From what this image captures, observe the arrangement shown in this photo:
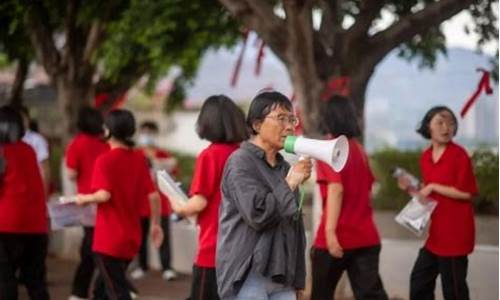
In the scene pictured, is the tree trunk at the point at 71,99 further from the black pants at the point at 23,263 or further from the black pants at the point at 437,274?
the black pants at the point at 437,274

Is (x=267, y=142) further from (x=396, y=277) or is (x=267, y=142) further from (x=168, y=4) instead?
(x=168, y=4)

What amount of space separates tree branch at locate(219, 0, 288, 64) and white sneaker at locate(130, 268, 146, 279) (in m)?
3.13

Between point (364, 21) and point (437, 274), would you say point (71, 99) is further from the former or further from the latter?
point (437, 274)

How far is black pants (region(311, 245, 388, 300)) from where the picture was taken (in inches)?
239

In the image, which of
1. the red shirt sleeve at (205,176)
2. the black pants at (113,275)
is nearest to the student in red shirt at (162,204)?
the black pants at (113,275)

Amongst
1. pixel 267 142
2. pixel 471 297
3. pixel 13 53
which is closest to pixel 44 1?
pixel 13 53

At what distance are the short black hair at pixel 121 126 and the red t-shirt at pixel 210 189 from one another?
1615 millimetres

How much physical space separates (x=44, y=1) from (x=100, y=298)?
4.09 meters

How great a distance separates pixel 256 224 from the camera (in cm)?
440

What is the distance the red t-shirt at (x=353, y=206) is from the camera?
601 cm

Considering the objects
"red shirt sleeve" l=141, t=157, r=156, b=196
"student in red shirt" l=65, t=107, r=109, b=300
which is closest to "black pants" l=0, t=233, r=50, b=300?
"red shirt sleeve" l=141, t=157, r=156, b=196

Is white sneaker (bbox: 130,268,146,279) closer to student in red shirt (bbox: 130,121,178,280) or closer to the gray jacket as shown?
student in red shirt (bbox: 130,121,178,280)

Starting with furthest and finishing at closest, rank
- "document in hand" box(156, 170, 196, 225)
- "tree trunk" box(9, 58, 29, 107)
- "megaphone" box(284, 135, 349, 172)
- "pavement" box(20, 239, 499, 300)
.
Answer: "tree trunk" box(9, 58, 29, 107) < "pavement" box(20, 239, 499, 300) < "document in hand" box(156, 170, 196, 225) < "megaphone" box(284, 135, 349, 172)

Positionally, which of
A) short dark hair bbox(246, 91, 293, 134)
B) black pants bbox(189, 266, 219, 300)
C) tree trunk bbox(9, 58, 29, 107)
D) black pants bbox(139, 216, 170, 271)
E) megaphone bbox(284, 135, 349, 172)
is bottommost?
black pants bbox(139, 216, 170, 271)
